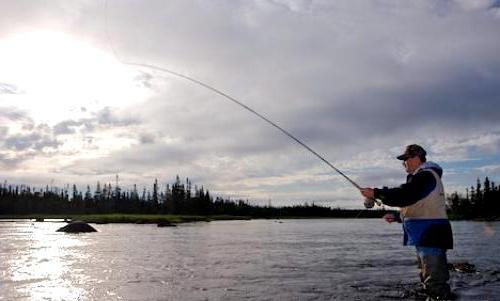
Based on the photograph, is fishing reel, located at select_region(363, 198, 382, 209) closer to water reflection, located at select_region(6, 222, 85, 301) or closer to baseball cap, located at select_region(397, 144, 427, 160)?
baseball cap, located at select_region(397, 144, 427, 160)

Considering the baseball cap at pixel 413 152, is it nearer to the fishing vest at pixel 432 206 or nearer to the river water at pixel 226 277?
the fishing vest at pixel 432 206

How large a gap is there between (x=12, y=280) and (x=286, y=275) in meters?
8.70

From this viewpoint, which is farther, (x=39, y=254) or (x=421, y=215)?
(x=39, y=254)

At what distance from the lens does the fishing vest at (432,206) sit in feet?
26.3

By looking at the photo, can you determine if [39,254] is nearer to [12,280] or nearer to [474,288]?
[12,280]

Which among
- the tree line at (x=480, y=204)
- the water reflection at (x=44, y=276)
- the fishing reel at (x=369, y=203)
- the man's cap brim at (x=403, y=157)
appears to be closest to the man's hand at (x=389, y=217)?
the fishing reel at (x=369, y=203)

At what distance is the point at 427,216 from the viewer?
8109mm

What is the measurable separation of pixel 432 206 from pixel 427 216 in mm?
170

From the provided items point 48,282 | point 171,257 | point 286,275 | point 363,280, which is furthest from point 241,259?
point 48,282

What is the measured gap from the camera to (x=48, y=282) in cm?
1630

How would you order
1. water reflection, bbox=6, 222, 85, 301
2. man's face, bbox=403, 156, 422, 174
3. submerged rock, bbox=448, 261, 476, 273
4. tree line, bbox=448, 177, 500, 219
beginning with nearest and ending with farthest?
man's face, bbox=403, 156, 422, 174
water reflection, bbox=6, 222, 85, 301
submerged rock, bbox=448, 261, 476, 273
tree line, bbox=448, 177, 500, 219

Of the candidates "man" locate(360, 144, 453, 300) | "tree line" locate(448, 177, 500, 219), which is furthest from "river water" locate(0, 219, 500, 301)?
"tree line" locate(448, 177, 500, 219)

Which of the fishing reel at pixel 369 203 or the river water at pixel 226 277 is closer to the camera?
the fishing reel at pixel 369 203

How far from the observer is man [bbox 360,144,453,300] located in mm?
7852
